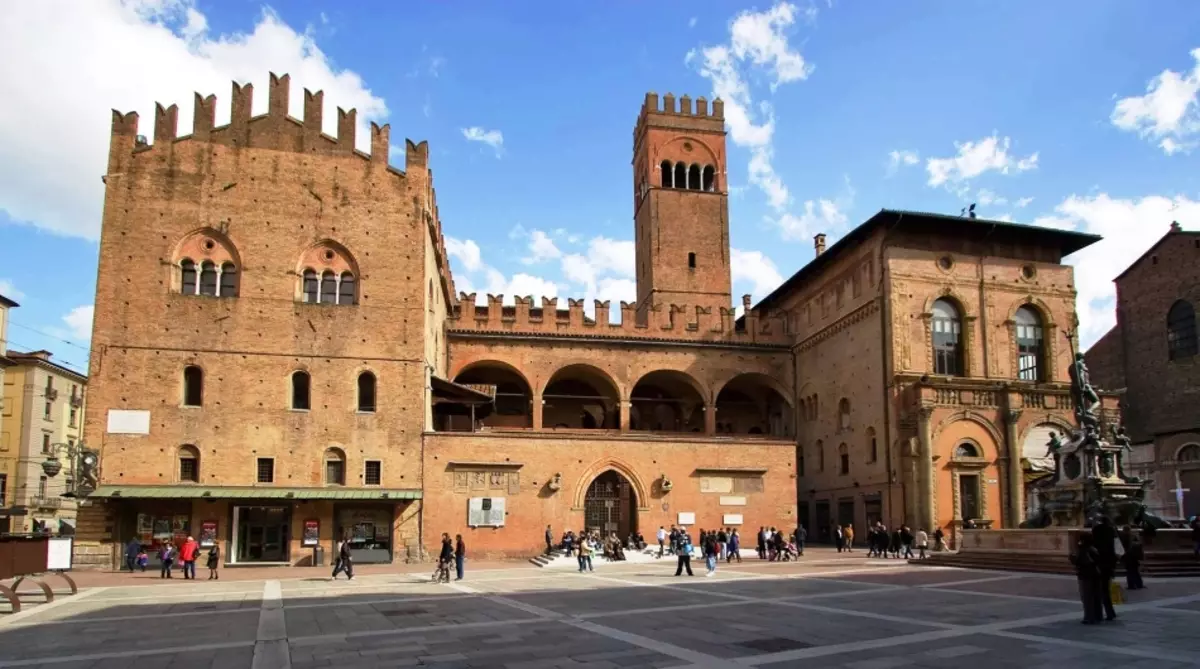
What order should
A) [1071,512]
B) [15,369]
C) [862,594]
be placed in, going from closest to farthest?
[862,594]
[1071,512]
[15,369]

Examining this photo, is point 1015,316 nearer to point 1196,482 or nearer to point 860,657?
point 1196,482

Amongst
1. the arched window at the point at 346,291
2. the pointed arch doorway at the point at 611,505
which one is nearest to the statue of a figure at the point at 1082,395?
the pointed arch doorway at the point at 611,505

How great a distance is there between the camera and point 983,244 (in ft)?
122

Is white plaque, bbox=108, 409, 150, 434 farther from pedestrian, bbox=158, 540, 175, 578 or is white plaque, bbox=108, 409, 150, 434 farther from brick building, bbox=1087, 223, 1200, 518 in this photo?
brick building, bbox=1087, 223, 1200, 518

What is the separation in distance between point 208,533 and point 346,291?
943 cm

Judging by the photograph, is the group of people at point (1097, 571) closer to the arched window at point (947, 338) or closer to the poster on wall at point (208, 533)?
the arched window at point (947, 338)

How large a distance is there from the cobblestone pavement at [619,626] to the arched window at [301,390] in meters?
10.4

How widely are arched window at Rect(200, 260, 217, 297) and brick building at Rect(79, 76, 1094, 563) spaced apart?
0.23ft

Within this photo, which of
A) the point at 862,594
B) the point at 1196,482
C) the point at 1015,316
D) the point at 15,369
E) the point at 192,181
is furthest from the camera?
the point at 15,369

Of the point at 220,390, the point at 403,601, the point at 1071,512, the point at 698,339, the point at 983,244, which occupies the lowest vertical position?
the point at 403,601

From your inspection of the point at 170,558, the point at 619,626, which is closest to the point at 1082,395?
the point at 619,626

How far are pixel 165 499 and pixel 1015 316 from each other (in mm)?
32669

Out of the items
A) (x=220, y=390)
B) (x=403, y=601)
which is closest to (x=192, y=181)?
(x=220, y=390)

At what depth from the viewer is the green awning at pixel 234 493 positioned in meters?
28.7
